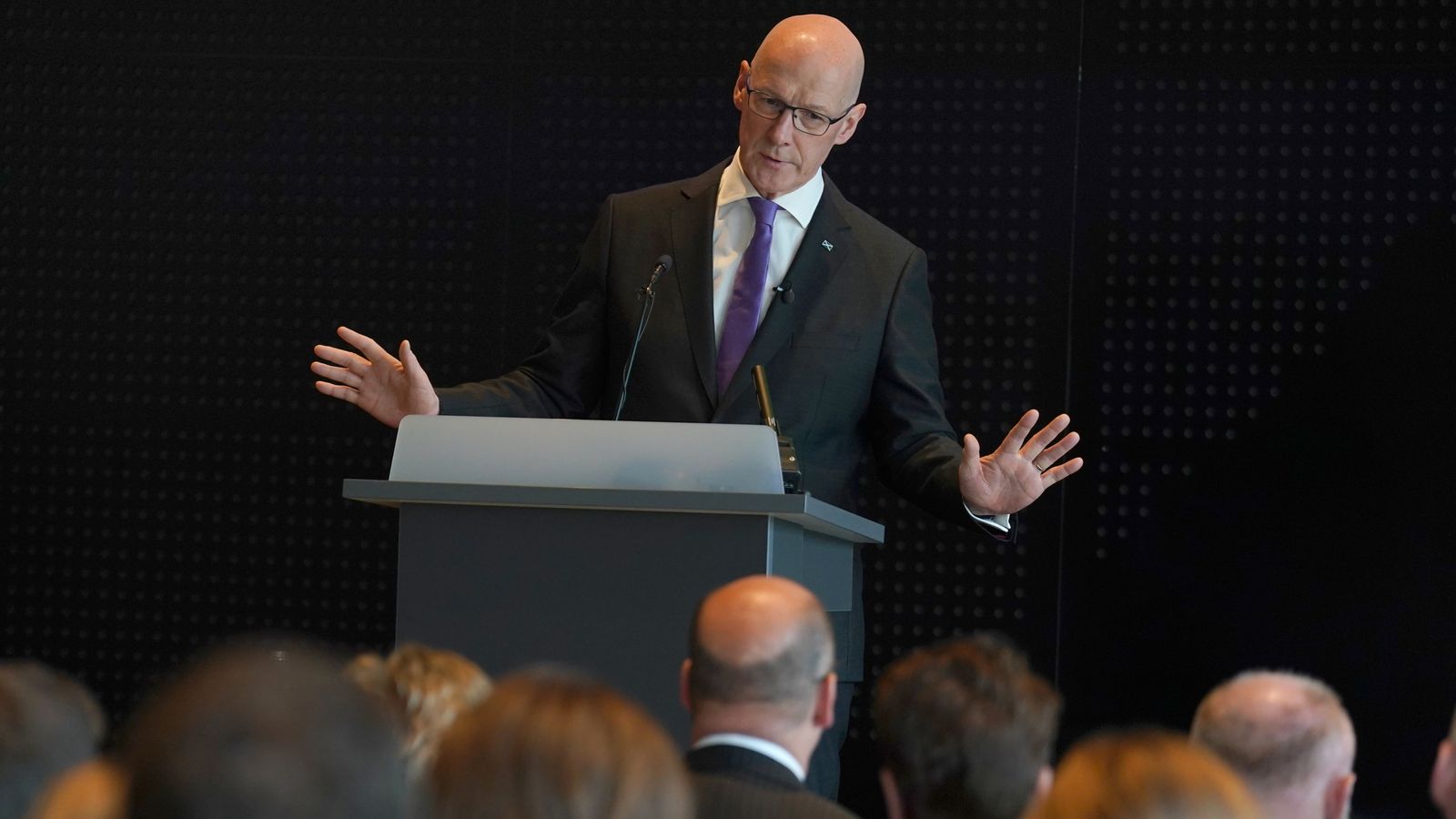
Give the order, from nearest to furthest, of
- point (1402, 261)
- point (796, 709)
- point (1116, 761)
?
1. point (1116, 761)
2. point (796, 709)
3. point (1402, 261)

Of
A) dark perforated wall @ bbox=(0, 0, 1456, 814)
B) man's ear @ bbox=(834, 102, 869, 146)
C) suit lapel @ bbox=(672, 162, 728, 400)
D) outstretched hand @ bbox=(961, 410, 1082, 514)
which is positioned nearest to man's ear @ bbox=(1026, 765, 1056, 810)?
outstretched hand @ bbox=(961, 410, 1082, 514)

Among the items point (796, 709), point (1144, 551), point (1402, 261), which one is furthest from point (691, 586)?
point (1402, 261)

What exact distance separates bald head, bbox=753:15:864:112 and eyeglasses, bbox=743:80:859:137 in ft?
0.14

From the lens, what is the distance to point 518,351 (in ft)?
16.9

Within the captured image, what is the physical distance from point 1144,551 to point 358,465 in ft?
7.74

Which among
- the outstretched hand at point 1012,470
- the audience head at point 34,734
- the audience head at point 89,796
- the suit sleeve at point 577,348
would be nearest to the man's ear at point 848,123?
the suit sleeve at point 577,348

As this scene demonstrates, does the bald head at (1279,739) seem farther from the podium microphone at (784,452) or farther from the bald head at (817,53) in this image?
the bald head at (817,53)

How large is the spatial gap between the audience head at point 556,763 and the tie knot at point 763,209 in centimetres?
247

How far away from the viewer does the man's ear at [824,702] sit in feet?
6.65

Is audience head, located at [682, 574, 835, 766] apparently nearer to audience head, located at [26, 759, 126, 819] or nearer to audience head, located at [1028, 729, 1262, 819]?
audience head, located at [1028, 729, 1262, 819]

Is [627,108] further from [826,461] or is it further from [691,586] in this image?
[691,586]

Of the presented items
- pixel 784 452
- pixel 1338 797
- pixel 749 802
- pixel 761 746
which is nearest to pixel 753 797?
pixel 749 802

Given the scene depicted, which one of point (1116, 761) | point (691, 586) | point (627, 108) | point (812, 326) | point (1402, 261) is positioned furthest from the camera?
point (627, 108)

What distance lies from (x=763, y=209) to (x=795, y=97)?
24 cm
